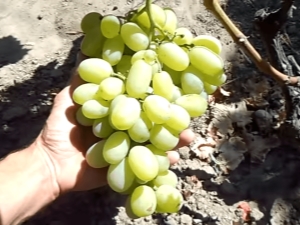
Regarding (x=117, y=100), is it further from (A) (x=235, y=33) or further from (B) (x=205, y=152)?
(B) (x=205, y=152)

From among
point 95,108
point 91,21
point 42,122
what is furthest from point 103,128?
point 42,122

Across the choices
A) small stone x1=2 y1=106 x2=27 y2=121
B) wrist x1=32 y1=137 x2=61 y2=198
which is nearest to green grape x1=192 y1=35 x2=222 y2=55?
wrist x1=32 y1=137 x2=61 y2=198

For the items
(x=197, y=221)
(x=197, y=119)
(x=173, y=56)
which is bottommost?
(x=197, y=221)

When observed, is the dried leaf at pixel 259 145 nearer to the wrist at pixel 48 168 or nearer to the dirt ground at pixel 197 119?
the dirt ground at pixel 197 119

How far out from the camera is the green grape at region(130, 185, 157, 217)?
0.99 metres

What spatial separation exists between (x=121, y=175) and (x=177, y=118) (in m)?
0.14

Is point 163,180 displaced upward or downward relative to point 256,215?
upward

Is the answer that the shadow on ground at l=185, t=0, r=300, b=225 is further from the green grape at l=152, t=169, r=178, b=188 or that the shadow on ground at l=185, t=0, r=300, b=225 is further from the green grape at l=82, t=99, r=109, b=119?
the green grape at l=82, t=99, r=109, b=119

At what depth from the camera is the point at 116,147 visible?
983 mm

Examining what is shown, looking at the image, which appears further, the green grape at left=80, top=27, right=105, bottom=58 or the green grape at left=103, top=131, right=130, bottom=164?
the green grape at left=80, top=27, right=105, bottom=58

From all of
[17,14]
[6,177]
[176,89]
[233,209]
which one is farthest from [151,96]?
[17,14]

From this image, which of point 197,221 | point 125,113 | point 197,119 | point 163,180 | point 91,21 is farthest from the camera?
point 197,119

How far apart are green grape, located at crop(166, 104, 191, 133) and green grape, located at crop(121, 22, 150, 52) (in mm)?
127

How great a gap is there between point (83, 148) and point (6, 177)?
168 millimetres
